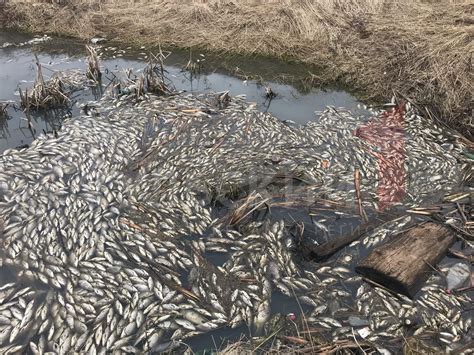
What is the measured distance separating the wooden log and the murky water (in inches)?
179

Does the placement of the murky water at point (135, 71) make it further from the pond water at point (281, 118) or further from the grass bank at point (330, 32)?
the grass bank at point (330, 32)

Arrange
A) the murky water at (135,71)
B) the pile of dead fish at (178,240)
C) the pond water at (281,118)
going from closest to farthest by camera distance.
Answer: the pile of dead fish at (178,240)
the pond water at (281,118)
the murky water at (135,71)

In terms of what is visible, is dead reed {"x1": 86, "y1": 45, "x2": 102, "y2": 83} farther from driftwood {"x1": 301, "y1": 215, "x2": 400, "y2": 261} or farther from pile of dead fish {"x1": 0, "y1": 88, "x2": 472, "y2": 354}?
driftwood {"x1": 301, "y1": 215, "x2": 400, "y2": 261}

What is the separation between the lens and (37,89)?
33.0ft

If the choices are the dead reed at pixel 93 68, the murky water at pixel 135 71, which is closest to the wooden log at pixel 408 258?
the murky water at pixel 135 71

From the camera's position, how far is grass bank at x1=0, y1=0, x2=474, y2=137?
1009cm

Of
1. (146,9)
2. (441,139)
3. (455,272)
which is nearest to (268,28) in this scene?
(146,9)

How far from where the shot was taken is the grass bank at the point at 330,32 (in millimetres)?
10086

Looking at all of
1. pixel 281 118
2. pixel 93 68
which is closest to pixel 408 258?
pixel 281 118

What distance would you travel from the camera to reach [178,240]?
244 inches

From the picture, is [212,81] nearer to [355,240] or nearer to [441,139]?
[441,139]

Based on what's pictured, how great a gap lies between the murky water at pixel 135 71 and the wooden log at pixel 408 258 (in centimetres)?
456

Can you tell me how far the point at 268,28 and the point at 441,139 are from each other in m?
7.46

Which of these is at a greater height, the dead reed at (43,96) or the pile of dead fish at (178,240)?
the dead reed at (43,96)
